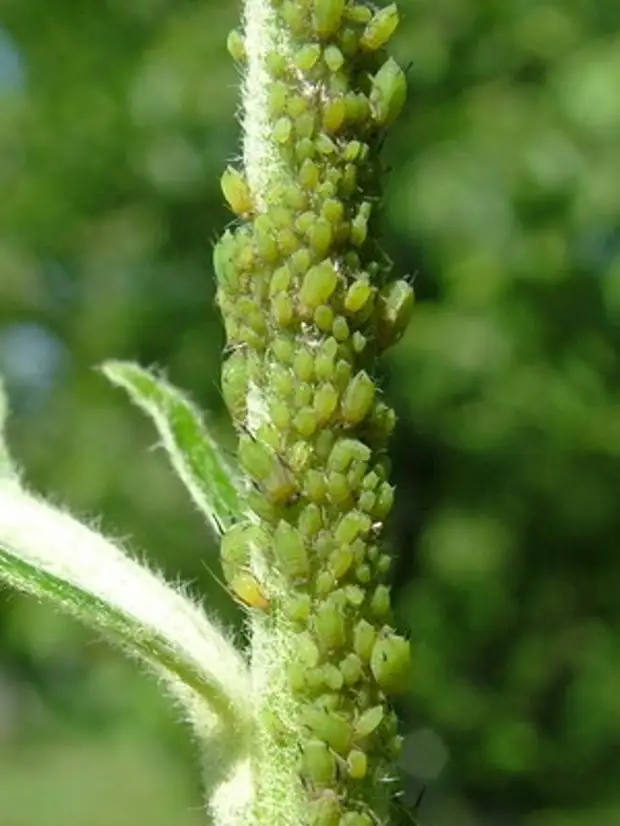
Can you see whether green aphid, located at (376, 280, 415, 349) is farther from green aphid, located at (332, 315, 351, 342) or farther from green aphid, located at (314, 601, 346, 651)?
green aphid, located at (314, 601, 346, 651)

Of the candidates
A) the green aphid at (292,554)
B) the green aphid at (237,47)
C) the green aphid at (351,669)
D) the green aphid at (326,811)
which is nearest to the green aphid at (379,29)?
the green aphid at (237,47)

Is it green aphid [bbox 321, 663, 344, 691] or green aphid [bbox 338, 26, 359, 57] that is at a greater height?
green aphid [bbox 338, 26, 359, 57]

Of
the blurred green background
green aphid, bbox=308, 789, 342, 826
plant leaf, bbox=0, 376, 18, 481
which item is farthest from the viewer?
the blurred green background

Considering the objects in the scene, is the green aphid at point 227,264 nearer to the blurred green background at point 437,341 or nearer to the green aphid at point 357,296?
the green aphid at point 357,296

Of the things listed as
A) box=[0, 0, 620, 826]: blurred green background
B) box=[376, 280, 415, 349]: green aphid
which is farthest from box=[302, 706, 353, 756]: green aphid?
box=[0, 0, 620, 826]: blurred green background

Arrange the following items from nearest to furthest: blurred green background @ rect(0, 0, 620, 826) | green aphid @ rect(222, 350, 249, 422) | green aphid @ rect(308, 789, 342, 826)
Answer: green aphid @ rect(308, 789, 342, 826), green aphid @ rect(222, 350, 249, 422), blurred green background @ rect(0, 0, 620, 826)

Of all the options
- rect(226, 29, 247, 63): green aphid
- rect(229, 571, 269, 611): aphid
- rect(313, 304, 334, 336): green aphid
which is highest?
rect(226, 29, 247, 63): green aphid
